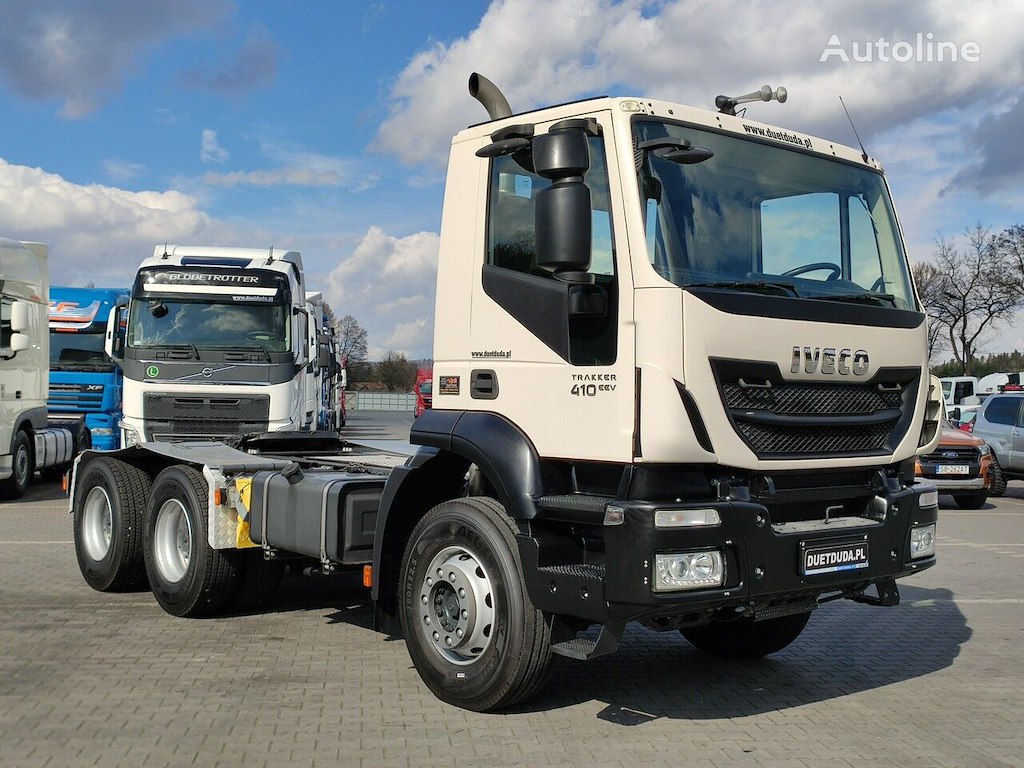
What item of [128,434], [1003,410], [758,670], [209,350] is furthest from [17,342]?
[1003,410]

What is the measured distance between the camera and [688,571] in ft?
16.3

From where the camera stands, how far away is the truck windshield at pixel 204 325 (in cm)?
1548

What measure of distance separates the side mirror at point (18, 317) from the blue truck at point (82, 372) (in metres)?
4.83

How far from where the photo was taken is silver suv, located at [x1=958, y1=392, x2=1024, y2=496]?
65.1 ft

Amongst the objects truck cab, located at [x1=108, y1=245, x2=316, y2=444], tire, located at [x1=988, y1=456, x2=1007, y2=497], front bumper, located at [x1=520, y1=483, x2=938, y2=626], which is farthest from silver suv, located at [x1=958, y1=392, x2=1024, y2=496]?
front bumper, located at [x1=520, y1=483, x2=938, y2=626]

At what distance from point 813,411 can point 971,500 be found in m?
15.0

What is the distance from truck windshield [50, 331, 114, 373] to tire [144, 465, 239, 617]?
1326 centimetres

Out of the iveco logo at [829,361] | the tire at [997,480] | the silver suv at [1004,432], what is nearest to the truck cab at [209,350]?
the iveco logo at [829,361]

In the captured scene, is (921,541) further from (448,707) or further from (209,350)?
(209,350)

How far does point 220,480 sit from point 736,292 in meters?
4.13

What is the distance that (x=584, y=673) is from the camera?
6.68 meters

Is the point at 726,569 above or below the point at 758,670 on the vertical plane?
above

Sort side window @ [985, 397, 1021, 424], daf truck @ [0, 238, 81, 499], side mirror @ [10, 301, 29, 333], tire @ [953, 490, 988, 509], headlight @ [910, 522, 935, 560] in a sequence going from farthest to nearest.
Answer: side window @ [985, 397, 1021, 424]
tire @ [953, 490, 988, 509]
daf truck @ [0, 238, 81, 499]
side mirror @ [10, 301, 29, 333]
headlight @ [910, 522, 935, 560]

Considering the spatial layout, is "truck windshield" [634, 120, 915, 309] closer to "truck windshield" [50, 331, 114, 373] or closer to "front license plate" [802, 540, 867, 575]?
"front license plate" [802, 540, 867, 575]
